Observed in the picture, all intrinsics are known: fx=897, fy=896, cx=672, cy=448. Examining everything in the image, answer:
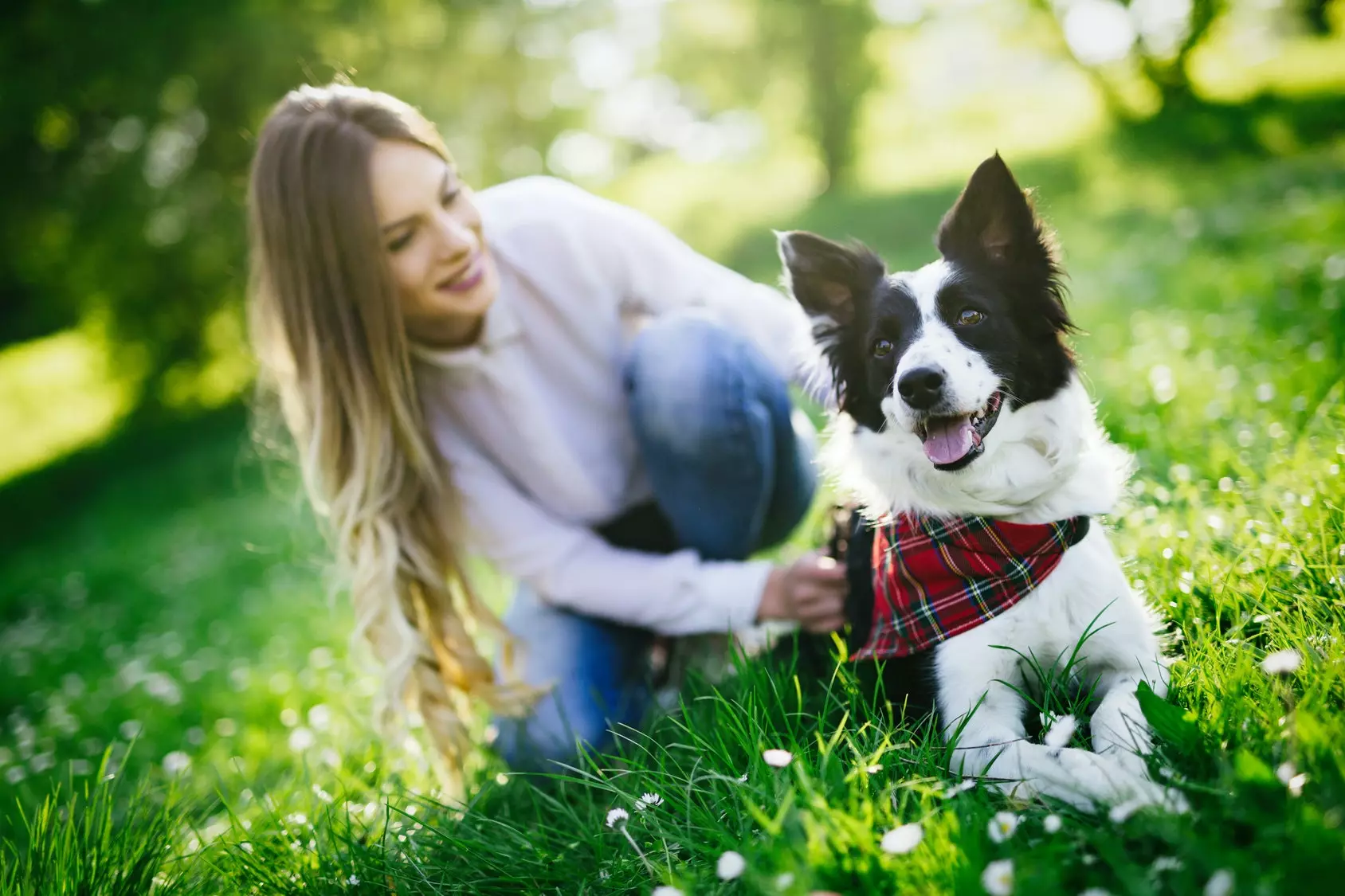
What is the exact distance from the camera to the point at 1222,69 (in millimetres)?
14625

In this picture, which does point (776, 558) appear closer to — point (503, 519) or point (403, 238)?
point (503, 519)

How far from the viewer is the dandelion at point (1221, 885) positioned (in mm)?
1160

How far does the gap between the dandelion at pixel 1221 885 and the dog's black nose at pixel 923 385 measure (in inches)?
38.9

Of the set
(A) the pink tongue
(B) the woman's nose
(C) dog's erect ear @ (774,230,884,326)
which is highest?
(B) the woman's nose

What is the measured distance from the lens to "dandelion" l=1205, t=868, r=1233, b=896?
1160 mm

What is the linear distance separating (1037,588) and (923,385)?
49cm

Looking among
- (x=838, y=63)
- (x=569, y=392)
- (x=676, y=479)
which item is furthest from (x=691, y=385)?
(x=838, y=63)

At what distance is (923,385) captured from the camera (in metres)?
1.88

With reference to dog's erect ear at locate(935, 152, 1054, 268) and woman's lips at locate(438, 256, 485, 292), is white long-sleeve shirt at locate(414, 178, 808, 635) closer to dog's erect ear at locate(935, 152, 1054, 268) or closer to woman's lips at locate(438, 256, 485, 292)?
woman's lips at locate(438, 256, 485, 292)

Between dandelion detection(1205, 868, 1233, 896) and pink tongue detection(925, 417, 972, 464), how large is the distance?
908 millimetres

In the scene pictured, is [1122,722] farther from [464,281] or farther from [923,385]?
[464,281]

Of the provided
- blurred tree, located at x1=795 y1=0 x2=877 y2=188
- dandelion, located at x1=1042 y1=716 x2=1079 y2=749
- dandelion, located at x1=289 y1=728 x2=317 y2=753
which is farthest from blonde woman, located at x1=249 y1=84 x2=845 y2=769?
blurred tree, located at x1=795 y1=0 x2=877 y2=188

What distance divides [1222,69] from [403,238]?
16.5 meters

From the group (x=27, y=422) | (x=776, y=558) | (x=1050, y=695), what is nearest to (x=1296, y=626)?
(x=1050, y=695)
